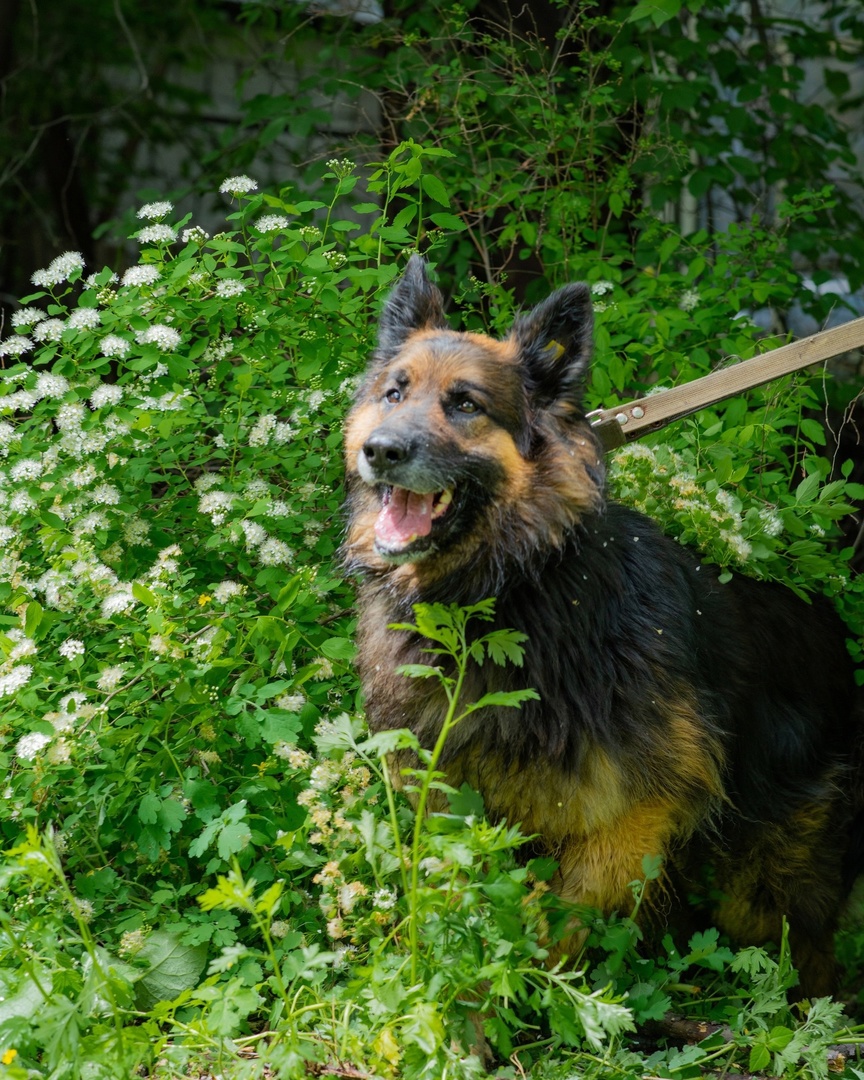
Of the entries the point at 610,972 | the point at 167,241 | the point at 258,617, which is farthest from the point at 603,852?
the point at 167,241

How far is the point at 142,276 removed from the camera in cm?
354

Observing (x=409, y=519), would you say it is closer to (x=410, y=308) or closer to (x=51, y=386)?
(x=410, y=308)

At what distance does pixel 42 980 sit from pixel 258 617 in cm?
108

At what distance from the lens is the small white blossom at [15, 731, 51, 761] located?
2.84 metres

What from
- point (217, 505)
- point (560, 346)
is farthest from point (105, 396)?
point (560, 346)

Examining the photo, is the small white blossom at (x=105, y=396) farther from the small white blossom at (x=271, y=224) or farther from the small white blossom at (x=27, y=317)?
the small white blossom at (x=271, y=224)

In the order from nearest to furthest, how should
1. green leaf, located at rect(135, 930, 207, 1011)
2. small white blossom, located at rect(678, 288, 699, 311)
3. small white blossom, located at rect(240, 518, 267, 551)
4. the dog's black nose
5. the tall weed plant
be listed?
the tall weed plant < the dog's black nose < green leaf, located at rect(135, 930, 207, 1011) < small white blossom, located at rect(240, 518, 267, 551) < small white blossom, located at rect(678, 288, 699, 311)

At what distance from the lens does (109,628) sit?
11.5ft

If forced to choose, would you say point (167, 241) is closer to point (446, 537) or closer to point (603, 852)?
point (446, 537)

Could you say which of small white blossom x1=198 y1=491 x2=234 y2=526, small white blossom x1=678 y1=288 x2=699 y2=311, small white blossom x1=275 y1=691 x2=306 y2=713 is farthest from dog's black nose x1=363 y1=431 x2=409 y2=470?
small white blossom x1=678 y1=288 x2=699 y2=311

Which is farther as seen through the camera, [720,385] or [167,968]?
[720,385]

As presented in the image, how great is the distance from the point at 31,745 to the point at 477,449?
1299 mm

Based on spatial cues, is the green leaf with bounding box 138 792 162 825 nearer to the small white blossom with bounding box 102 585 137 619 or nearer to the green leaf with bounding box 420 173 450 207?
the small white blossom with bounding box 102 585 137 619

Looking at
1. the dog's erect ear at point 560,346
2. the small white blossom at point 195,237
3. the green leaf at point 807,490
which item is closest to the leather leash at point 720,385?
the dog's erect ear at point 560,346
